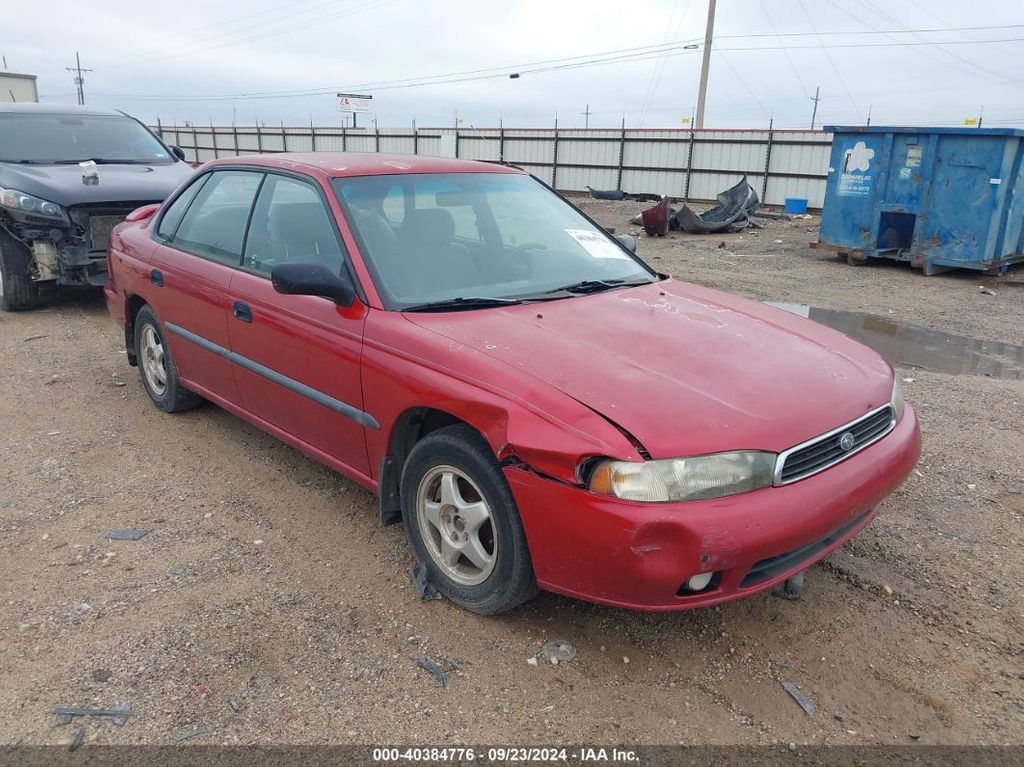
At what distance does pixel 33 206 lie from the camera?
6.87m

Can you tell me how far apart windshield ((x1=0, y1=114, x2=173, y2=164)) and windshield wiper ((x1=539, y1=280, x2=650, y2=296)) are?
21.8ft

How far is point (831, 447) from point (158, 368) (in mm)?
3973

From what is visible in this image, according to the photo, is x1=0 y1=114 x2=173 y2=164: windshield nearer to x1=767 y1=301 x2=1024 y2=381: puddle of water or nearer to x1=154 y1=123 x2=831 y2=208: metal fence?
x1=767 y1=301 x2=1024 y2=381: puddle of water

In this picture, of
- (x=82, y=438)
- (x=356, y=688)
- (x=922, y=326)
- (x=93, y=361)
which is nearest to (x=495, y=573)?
(x=356, y=688)

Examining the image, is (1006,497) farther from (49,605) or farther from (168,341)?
(168,341)

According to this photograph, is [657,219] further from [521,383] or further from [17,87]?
[17,87]

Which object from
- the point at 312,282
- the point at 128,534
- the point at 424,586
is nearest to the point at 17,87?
the point at 128,534

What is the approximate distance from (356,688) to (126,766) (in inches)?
26.5

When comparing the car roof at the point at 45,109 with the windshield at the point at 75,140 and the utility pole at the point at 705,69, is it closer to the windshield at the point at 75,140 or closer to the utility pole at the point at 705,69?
the windshield at the point at 75,140

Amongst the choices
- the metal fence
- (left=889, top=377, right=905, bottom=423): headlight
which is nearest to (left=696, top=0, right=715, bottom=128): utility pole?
the metal fence

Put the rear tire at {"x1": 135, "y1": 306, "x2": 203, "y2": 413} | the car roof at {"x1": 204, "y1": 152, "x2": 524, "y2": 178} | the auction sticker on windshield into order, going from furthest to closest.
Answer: the rear tire at {"x1": 135, "y1": 306, "x2": 203, "y2": 413}, the auction sticker on windshield, the car roof at {"x1": 204, "y1": 152, "x2": 524, "y2": 178}

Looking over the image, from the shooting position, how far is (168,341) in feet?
14.6

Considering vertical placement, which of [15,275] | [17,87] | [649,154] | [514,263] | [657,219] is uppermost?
[17,87]

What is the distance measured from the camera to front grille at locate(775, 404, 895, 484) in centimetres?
239
